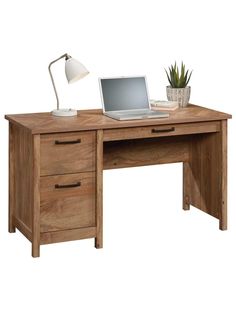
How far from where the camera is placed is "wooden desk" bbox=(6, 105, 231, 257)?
5051mm

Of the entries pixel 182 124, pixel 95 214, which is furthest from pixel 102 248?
pixel 182 124

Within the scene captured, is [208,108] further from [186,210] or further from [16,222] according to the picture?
[16,222]

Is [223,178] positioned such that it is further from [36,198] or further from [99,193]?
[36,198]

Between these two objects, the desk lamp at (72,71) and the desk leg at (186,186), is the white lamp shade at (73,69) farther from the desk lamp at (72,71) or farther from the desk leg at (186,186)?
the desk leg at (186,186)

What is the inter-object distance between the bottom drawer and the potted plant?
3.33 ft

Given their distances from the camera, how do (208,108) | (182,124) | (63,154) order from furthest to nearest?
(208,108)
(182,124)
(63,154)

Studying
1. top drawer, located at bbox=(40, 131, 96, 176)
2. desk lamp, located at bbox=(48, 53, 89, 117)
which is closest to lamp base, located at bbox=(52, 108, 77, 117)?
desk lamp, located at bbox=(48, 53, 89, 117)

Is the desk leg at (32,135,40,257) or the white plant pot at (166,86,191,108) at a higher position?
the white plant pot at (166,86,191,108)

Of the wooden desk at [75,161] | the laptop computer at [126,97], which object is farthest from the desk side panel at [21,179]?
the laptop computer at [126,97]

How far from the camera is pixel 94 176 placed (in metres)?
5.21

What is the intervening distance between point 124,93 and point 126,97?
30mm

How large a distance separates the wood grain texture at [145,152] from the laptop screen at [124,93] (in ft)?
0.97

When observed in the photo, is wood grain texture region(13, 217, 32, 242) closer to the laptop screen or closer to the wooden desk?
the wooden desk

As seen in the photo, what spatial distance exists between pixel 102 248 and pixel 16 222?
0.62m
